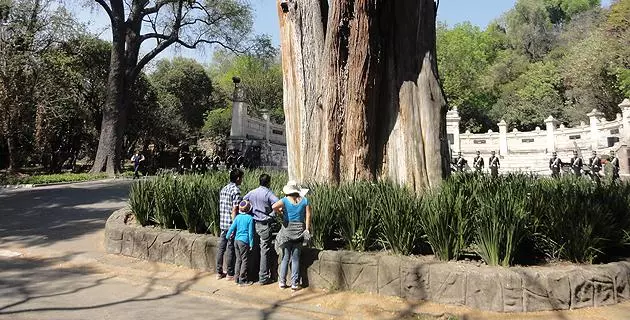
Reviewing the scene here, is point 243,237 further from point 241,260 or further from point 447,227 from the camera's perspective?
point 447,227

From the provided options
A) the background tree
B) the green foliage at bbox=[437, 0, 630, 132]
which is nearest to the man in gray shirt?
the green foliage at bbox=[437, 0, 630, 132]

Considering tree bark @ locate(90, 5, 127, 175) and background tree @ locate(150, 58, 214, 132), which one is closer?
tree bark @ locate(90, 5, 127, 175)

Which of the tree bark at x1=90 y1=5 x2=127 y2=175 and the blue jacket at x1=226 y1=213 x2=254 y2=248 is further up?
the tree bark at x1=90 y1=5 x2=127 y2=175

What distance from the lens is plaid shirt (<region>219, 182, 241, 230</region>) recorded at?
21.2 ft

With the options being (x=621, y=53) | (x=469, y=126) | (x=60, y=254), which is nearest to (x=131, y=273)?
(x=60, y=254)

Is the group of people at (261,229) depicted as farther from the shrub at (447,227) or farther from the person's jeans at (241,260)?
the shrub at (447,227)

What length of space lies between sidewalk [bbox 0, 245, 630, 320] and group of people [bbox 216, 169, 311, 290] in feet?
0.61

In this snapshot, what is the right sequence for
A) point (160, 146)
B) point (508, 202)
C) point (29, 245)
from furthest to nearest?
1. point (160, 146)
2. point (29, 245)
3. point (508, 202)

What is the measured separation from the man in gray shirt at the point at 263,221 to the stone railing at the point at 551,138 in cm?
2623

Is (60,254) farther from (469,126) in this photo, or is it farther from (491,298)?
(469,126)

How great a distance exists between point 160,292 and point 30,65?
19.0 m

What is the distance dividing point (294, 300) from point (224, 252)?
55.3 inches

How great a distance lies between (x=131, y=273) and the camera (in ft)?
22.9

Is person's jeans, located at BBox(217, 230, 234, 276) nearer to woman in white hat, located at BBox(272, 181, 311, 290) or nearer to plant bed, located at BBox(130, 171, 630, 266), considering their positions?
woman in white hat, located at BBox(272, 181, 311, 290)
